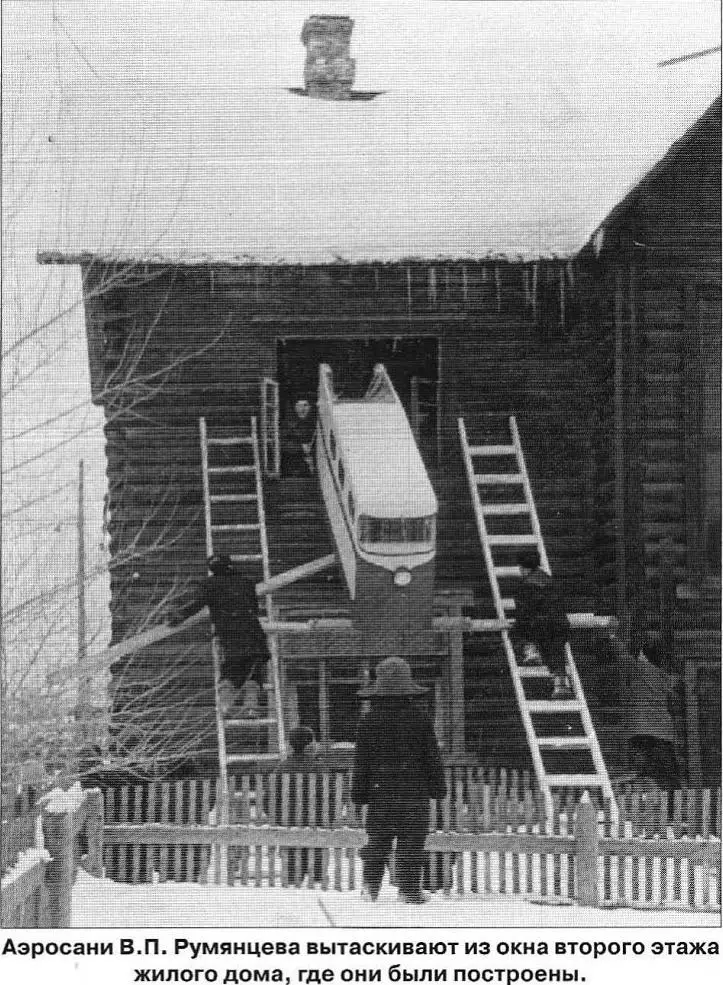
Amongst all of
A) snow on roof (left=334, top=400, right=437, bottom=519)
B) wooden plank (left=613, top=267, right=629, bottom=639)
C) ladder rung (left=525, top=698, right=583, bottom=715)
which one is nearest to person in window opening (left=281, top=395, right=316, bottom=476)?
snow on roof (left=334, top=400, right=437, bottom=519)

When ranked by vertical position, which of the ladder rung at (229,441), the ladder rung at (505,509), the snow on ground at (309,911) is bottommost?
the snow on ground at (309,911)

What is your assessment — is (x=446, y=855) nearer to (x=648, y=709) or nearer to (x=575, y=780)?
(x=575, y=780)

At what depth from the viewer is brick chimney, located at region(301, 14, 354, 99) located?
10.0 metres

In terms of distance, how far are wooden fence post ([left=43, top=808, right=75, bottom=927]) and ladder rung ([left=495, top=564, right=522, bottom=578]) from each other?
390 centimetres

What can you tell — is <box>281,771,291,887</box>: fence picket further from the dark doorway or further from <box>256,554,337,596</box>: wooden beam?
the dark doorway

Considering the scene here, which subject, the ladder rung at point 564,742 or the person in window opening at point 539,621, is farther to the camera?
the person in window opening at point 539,621

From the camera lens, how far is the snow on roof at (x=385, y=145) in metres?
9.41

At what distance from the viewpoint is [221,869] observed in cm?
890

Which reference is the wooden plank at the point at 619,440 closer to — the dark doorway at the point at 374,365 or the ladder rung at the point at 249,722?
the dark doorway at the point at 374,365

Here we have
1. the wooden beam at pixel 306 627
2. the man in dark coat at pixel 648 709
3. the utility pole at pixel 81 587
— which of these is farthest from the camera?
the man in dark coat at pixel 648 709

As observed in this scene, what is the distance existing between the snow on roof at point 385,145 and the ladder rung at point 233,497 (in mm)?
1634

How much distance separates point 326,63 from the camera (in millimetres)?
10469

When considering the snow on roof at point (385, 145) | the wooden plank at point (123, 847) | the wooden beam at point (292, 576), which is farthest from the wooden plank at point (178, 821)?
the snow on roof at point (385, 145)

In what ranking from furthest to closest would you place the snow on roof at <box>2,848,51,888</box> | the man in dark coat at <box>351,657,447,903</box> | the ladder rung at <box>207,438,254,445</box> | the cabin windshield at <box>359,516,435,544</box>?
the ladder rung at <box>207,438,254,445</box>
the cabin windshield at <box>359,516,435,544</box>
the man in dark coat at <box>351,657,447,903</box>
the snow on roof at <box>2,848,51,888</box>
